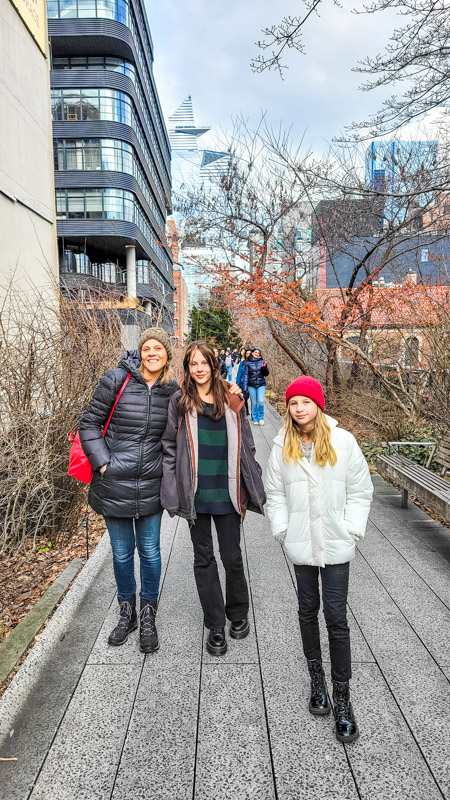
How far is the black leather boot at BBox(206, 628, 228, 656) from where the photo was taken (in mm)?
3254

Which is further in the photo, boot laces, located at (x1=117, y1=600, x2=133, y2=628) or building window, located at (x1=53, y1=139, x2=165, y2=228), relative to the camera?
building window, located at (x1=53, y1=139, x2=165, y2=228)

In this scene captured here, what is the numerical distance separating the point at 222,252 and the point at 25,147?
205 inches

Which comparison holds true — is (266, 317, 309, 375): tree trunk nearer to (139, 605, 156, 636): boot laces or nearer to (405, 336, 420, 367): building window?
Result: (405, 336, 420, 367): building window

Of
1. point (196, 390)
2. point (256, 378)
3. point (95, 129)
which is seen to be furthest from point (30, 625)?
point (95, 129)

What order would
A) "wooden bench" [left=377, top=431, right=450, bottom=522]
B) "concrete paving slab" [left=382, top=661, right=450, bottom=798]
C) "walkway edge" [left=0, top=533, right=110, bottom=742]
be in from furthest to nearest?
"wooden bench" [left=377, top=431, right=450, bottom=522] → "walkway edge" [left=0, top=533, right=110, bottom=742] → "concrete paving slab" [left=382, top=661, right=450, bottom=798]

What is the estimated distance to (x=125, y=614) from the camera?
3.51m

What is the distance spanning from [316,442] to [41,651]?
213 cm

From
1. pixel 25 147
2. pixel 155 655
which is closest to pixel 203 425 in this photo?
pixel 155 655

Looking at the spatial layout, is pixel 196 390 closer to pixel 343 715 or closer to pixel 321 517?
pixel 321 517

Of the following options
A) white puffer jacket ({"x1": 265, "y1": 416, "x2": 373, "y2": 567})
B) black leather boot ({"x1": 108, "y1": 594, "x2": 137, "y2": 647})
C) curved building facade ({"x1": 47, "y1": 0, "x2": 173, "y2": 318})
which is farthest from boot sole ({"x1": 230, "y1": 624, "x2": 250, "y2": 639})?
curved building facade ({"x1": 47, "y1": 0, "x2": 173, "y2": 318})

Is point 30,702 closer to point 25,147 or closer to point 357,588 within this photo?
point 357,588

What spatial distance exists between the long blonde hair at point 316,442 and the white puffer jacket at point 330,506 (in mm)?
29

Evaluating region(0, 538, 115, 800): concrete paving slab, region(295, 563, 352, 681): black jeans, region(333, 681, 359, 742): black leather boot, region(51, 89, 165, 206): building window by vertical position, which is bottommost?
region(0, 538, 115, 800): concrete paving slab

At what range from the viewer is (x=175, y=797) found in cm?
221
